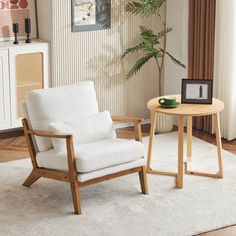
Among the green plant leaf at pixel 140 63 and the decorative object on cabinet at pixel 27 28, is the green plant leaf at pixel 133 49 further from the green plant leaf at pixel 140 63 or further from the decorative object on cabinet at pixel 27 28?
the decorative object on cabinet at pixel 27 28

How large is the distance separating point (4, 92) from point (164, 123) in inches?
61.3

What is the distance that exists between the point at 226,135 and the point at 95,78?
1360 mm

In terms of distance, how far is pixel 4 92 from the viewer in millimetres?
5859

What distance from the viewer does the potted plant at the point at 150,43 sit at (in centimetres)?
606

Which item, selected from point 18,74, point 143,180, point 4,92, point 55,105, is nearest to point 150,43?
point 18,74

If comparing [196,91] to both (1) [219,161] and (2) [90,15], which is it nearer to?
(1) [219,161]

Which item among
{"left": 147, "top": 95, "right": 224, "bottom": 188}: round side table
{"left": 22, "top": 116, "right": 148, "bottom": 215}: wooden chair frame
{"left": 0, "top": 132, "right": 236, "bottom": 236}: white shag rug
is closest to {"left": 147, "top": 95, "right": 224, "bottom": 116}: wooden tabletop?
{"left": 147, "top": 95, "right": 224, "bottom": 188}: round side table

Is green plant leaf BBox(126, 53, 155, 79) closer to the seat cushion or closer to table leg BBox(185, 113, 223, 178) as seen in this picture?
table leg BBox(185, 113, 223, 178)

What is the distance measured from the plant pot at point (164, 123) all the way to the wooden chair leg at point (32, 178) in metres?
1.81

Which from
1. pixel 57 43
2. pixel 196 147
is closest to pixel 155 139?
pixel 196 147

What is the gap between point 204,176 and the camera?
5043mm

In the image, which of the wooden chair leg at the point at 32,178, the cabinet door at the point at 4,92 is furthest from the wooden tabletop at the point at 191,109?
the cabinet door at the point at 4,92

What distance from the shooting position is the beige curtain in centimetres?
600

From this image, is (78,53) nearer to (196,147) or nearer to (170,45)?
(170,45)
